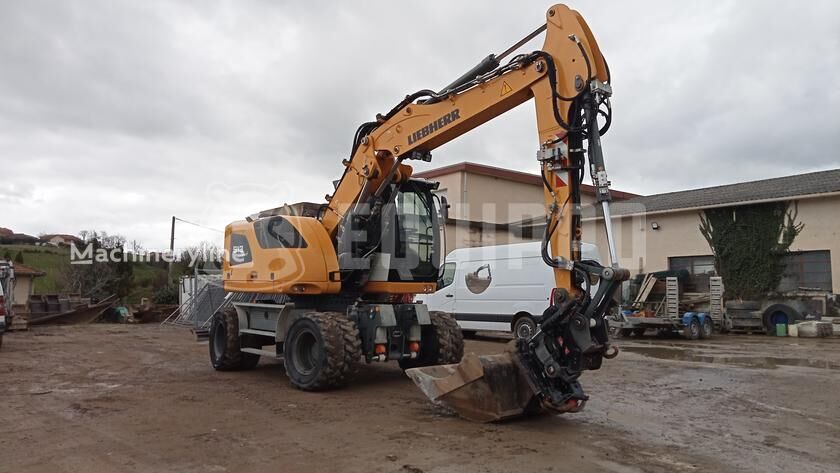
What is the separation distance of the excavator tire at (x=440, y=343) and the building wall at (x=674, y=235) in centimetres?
1409

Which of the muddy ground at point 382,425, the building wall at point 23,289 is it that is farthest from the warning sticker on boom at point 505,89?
the building wall at point 23,289

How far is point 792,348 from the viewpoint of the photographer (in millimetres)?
14773

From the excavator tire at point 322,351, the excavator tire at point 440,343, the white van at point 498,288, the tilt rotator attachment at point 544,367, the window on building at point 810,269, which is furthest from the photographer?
the window on building at point 810,269

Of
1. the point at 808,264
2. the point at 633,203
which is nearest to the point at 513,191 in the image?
the point at 633,203

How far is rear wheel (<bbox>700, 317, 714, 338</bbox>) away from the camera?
1767 centimetres

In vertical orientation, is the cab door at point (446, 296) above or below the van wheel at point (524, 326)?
above

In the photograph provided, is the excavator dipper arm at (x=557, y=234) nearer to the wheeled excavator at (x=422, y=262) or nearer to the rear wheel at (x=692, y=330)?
the wheeled excavator at (x=422, y=262)

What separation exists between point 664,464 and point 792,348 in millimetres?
12048

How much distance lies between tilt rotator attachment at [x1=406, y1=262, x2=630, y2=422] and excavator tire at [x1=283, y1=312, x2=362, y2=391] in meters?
1.68

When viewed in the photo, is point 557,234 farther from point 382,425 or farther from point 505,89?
point 382,425

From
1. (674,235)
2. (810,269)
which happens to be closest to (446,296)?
(674,235)

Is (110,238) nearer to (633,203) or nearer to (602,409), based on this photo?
(633,203)

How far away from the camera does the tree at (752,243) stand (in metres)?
20.6

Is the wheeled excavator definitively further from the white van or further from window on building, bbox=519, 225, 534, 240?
window on building, bbox=519, 225, 534, 240
